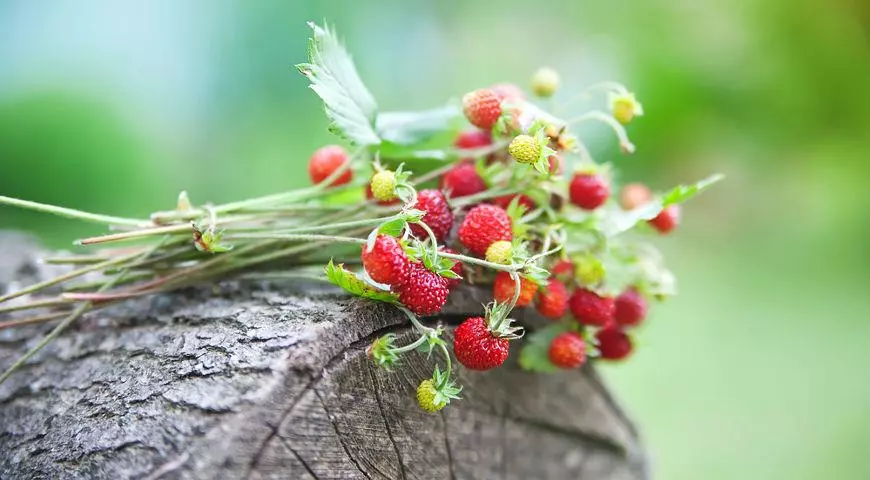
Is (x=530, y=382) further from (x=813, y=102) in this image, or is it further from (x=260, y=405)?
(x=813, y=102)

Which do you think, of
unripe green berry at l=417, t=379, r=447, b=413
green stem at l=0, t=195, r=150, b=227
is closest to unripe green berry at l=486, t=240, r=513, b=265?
unripe green berry at l=417, t=379, r=447, b=413

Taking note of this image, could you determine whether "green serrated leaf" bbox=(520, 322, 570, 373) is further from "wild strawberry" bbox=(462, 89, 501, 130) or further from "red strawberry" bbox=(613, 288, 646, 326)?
"wild strawberry" bbox=(462, 89, 501, 130)

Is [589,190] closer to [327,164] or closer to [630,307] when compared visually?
[630,307]

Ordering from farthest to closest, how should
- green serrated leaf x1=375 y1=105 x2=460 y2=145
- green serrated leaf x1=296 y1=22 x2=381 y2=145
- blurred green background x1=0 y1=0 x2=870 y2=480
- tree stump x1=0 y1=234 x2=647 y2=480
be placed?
blurred green background x1=0 y1=0 x2=870 y2=480 → green serrated leaf x1=375 y1=105 x2=460 y2=145 → green serrated leaf x1=296 y1=22 x2=381 y2=145 → tree stump x1=0 y1=234 x2=647 y2=480

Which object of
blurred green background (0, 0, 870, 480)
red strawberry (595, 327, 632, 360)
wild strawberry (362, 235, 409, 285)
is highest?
blurred green background (0, 0, 870, 480)

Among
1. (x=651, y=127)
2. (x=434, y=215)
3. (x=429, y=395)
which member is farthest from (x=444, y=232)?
(x=651, y=127)

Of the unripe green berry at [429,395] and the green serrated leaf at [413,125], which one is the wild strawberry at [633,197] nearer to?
the green serrated leaf at [413,125]
